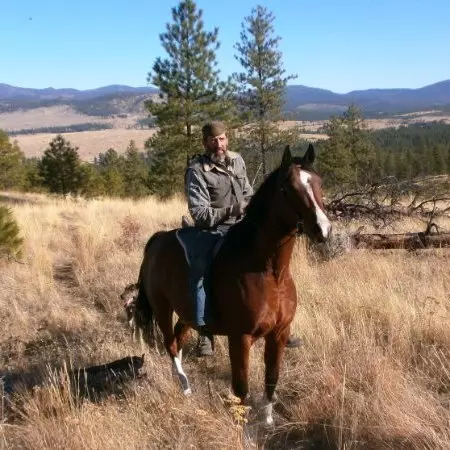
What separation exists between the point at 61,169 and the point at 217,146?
986 inches

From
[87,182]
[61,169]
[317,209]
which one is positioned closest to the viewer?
[317,209]

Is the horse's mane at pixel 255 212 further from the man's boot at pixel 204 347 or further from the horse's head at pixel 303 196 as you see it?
the man's boot at pixel 204 347

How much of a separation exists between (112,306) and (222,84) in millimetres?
16208

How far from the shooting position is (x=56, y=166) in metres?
26.9

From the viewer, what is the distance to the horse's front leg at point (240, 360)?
3283 millimetres

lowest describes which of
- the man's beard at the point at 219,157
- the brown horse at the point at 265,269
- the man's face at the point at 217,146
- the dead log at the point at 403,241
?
the dead log at the point at 403,241

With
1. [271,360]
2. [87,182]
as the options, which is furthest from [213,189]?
[87,182]

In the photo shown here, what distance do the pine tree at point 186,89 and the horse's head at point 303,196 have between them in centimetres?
1742

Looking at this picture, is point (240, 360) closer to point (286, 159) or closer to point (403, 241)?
point (286, 159)

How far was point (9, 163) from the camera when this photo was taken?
2825 cm

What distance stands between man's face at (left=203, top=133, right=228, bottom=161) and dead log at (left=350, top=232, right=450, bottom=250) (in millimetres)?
4436

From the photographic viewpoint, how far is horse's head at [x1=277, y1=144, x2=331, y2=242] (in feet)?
8.65

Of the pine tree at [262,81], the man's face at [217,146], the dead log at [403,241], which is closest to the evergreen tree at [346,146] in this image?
the pine tree at [262,81]

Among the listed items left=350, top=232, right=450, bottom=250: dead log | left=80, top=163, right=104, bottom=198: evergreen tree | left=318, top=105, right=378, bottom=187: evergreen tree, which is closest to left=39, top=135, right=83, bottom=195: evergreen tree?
left=80, top=163, right=104, bottom=198: evergreen tree
